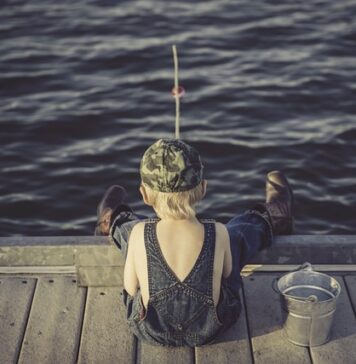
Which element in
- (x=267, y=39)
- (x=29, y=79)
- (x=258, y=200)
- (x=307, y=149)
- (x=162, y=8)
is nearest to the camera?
(x=258, y=200)

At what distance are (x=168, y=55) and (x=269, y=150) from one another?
94.2 inches

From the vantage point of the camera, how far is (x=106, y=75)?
9.41 meters

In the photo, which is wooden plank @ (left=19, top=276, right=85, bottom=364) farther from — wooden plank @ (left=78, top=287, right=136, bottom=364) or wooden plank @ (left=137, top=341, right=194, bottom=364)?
wooden plank @ (left=137, top=341, right=194, bottom=364)

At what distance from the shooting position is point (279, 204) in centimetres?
514

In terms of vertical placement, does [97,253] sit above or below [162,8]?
above

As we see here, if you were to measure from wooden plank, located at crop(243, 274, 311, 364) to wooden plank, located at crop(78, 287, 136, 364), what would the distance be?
2.03ft

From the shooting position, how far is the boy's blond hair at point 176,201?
12.7 ft

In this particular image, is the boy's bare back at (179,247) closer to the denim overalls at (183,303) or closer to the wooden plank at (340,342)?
the denim overalls at (183,303)

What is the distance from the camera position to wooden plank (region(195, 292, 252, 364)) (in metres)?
4.02

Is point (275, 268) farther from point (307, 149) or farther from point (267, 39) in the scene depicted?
point (267, 39)

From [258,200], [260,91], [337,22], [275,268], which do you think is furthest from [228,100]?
[275,268]

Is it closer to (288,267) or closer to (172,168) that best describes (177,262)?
(172,168)

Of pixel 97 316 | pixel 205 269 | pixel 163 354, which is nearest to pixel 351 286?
pixel 205 269

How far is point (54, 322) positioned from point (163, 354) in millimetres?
627
